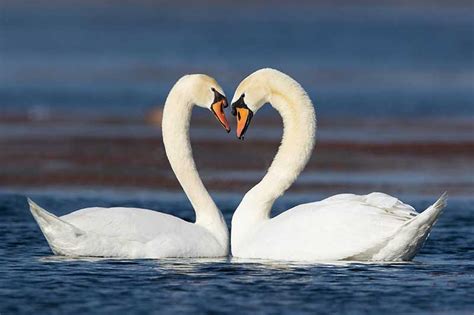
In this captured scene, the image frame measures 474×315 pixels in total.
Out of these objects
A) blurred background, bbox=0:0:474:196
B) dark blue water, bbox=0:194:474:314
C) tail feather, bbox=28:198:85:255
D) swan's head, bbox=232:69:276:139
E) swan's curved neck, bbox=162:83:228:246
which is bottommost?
dark blue water, bbox=0:194:474:314

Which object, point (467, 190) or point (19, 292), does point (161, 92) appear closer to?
point (467, 190)

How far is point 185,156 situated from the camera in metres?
15.4

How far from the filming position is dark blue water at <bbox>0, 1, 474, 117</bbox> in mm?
35688

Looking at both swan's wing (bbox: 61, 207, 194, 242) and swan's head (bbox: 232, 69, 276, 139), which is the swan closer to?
swan's head (bbox: 232, 69, 276, 139)

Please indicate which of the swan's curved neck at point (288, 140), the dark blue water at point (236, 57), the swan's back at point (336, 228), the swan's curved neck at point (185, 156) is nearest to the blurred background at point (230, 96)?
the dark blue water at point (236, 57)

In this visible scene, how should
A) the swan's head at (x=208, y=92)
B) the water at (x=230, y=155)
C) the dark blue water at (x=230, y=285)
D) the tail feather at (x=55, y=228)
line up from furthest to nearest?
the swan's head at (x=208, y=92)
the tail feather at (x=55, y=228)
the water at (x=230, y=155)
the dark blue water at (x=230, y=285)

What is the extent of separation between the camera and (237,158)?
24.4 meters

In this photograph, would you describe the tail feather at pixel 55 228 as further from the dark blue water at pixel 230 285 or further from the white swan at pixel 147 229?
the dark blue water at pixel 230 285

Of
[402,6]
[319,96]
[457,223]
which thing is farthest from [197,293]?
[402,6]

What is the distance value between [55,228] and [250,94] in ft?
8.36

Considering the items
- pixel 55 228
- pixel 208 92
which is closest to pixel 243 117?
pixel 208 92

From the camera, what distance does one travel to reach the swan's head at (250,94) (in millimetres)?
15062

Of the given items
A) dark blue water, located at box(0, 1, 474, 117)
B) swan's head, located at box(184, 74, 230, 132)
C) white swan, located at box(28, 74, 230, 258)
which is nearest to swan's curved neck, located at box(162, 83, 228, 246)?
white swan, located at box(28, 74, 230, 258)

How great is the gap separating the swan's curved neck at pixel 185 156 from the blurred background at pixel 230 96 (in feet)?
16.0
